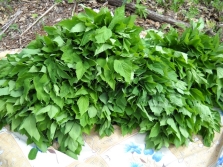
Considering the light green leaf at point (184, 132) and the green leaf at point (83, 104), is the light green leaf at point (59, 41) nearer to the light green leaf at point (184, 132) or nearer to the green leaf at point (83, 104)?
the green leaf at point (83, 104)

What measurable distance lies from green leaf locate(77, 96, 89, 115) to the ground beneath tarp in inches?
48.3

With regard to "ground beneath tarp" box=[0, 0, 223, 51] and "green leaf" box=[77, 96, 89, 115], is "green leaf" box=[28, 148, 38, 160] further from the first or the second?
"ground beneath tarp" box=[0, 0, 223, 51]

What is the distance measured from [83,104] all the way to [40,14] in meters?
1.55

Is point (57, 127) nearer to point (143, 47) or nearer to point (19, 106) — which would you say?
point (19, 106)

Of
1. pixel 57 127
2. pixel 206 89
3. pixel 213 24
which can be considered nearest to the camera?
pixel 57 127

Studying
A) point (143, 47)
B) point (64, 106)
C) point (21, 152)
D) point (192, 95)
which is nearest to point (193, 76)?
point (192, 95)

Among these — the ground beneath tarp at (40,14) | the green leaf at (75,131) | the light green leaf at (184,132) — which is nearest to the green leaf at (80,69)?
the green leaf at (75,131)

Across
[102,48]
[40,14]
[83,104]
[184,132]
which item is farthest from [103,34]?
[40,14]

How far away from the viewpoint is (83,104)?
67.1 inches

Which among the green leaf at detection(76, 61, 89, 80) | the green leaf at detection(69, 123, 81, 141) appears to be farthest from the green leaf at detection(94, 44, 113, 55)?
the green leaf at detection(69, 123, 81, 141)

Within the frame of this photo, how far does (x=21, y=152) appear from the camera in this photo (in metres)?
1.81

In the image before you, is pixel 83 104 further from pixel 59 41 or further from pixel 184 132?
pixel 184 132

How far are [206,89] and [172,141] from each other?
39 centimetres

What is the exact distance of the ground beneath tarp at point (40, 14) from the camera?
2.77 metres
